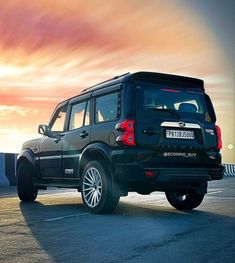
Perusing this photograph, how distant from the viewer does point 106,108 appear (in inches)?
318

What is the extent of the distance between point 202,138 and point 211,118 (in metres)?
0.61

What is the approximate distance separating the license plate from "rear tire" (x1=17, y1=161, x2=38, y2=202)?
12.3ft

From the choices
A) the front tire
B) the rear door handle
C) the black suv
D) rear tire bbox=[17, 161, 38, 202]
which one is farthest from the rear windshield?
rear tire bbox=[17, 161, 38, 202]

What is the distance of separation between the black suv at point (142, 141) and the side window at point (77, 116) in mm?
20

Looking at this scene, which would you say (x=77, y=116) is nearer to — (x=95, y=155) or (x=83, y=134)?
(x=83, y=134)

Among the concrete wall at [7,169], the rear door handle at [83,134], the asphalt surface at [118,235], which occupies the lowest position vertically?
the asphalt surface at [118,235]

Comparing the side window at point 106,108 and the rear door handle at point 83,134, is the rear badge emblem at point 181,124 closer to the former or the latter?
the side window at point 106,108

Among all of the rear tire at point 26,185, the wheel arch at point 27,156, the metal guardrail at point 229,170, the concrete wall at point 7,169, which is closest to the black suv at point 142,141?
the wheel arch at point 27,156

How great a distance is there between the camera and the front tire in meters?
7.65

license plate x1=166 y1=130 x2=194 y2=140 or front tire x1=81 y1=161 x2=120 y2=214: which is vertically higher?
license plate x1=166 y1=130 x2=194 y2=140

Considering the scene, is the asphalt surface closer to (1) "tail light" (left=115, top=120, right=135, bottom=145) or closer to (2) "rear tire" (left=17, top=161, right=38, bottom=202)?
(1) "tail light" (left=115, top=120, right=135, bottom=145)

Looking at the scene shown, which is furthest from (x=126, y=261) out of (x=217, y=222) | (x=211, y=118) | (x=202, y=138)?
(x=211, y=118)

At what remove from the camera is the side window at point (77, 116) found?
8.84 meters

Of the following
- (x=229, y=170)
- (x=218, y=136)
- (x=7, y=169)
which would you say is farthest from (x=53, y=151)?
(x=229, y=170)
